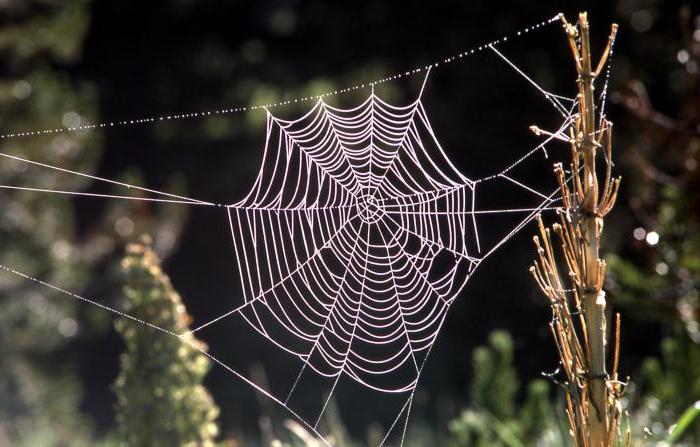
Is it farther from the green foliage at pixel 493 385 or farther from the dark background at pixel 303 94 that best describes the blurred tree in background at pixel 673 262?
the dark background at pixel 303 94

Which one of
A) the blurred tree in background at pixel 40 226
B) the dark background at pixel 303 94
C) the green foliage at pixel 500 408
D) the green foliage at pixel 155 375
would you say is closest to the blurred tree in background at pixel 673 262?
the green foliage at pixel 500 408

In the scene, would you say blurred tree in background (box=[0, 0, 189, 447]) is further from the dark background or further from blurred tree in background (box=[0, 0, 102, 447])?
the dark background

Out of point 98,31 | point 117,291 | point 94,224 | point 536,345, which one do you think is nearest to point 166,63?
point 98,31

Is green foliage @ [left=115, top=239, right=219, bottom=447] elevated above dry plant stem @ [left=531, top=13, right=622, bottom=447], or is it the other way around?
dry plant stem @ [left=531, top=13, right=622, bottom=447]

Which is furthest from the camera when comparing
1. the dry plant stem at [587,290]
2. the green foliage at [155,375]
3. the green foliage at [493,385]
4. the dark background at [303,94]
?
the dark background at [303,94]

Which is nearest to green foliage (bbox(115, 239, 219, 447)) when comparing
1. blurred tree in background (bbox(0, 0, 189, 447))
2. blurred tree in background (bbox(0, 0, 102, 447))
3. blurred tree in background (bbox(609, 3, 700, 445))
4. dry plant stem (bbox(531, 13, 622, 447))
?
dry plant stem (bbox(531, 13, 622, 447))

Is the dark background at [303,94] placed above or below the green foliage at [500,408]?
above

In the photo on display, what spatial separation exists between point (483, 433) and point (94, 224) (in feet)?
18.2

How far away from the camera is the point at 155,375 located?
2.58 meters

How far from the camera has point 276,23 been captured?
8.63 meters

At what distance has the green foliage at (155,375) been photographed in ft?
8.38

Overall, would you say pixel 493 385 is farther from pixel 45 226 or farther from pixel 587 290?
pixel 45 226

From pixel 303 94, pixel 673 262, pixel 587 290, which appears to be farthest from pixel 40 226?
pixel 587 290

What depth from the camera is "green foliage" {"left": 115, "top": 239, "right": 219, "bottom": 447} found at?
8.38ft
